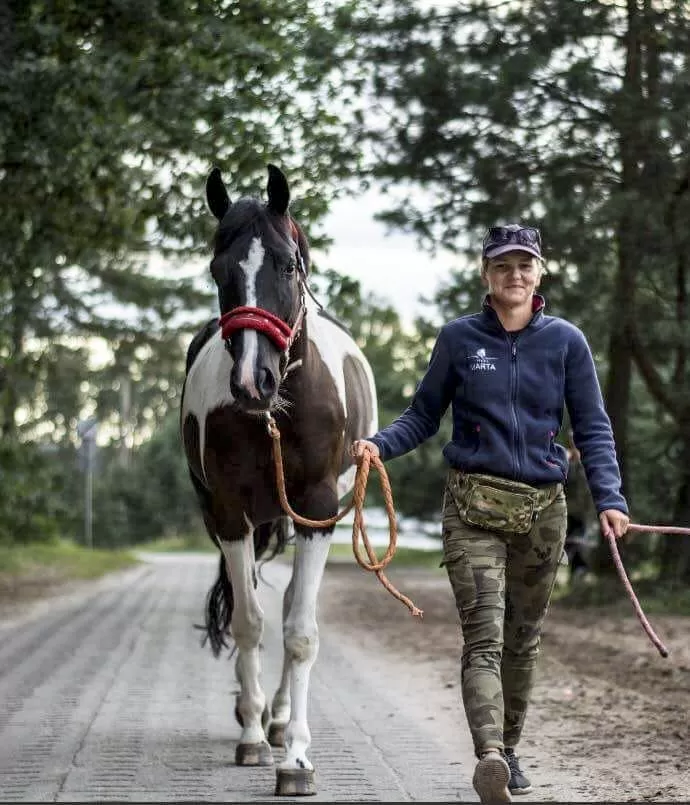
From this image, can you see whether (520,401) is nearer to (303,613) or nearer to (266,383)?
(266,383)

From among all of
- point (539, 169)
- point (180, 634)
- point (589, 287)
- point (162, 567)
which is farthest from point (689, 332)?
point (162, 567)

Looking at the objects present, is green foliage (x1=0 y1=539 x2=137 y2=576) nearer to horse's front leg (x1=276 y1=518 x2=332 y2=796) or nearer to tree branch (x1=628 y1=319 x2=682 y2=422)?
tree branch (x1=628 y1=319 x2=682 y2=422)

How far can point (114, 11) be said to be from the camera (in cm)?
1468

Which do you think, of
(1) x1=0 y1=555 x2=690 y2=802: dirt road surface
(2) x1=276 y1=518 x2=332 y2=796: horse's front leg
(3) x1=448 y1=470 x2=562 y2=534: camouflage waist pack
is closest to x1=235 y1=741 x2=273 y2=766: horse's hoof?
(1) x1=0 y1=555 x2=690 y2=802: dirt road surface

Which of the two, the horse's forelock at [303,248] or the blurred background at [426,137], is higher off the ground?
the blurred background at [426,137]

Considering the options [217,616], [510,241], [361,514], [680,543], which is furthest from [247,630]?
[680,543]

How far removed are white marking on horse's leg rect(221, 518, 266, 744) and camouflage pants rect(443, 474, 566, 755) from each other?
1.70 m

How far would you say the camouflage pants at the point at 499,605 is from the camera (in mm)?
5148

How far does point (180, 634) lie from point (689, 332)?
232 inches

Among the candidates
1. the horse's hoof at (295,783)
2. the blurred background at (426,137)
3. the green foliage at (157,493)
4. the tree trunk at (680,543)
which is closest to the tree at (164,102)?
the blurred background at (426,137)

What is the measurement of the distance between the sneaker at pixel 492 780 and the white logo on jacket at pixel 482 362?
4.52ft

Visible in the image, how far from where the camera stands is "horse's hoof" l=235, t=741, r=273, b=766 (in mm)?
6875

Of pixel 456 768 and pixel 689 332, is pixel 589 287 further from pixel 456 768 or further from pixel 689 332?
pixel 456 768

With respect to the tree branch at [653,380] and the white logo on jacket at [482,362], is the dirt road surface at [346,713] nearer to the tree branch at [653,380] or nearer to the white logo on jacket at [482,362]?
the white logo on jacket at [482,362]
